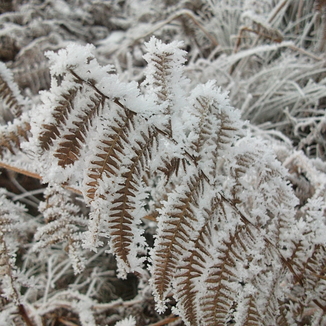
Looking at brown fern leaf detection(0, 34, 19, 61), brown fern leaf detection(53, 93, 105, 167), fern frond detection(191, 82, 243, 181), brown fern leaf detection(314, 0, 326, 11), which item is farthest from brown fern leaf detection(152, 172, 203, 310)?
brown fern leaf detection(0, 34, 19, 61)

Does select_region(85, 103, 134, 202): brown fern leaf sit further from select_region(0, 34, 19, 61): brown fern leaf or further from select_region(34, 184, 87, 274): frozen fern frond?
select_region(0, 34, 19, 61): brown fern leaf

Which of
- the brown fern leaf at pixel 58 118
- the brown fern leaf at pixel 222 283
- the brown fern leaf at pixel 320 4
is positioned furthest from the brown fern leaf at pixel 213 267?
the brown fern leaf at pixel 320 4

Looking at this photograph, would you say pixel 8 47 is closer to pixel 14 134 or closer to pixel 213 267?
pixel 14 134

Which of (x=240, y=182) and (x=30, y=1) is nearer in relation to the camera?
(x=240, y=182)

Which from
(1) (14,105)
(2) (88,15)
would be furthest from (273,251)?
(2) (88,15)

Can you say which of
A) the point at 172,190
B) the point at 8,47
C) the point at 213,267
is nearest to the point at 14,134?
the point at 172,190

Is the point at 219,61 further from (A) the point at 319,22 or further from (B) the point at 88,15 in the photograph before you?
(B) the point at 88,15

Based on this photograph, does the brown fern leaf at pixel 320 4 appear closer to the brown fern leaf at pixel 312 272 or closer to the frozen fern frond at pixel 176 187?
the frozen fern frond at pixel 176 187
